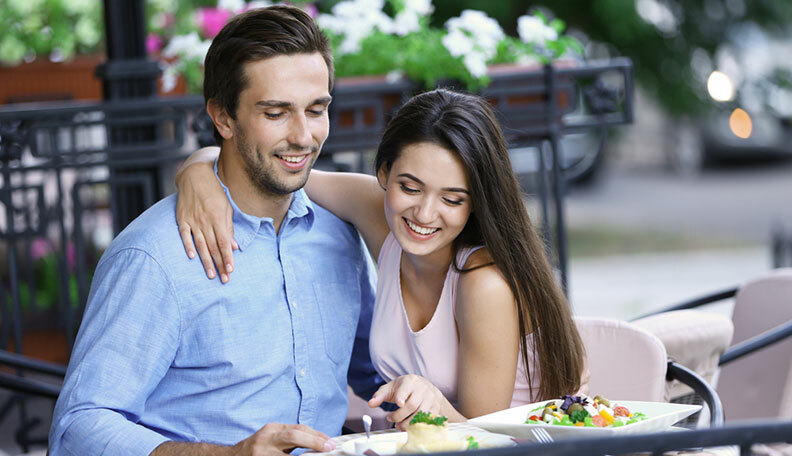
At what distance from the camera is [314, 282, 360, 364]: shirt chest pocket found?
2.52m

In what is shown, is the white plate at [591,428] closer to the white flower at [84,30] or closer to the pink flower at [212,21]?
the pink flower at [212,21]

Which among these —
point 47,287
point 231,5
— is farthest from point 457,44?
point 47,287

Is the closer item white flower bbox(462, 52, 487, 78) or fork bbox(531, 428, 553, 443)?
fork bbox(531, 428, 553, 443)

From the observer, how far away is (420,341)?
8.22ft

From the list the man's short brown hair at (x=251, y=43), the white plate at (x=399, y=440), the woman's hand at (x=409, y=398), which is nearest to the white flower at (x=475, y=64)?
the man's short brown hair at (x=251, y=43)

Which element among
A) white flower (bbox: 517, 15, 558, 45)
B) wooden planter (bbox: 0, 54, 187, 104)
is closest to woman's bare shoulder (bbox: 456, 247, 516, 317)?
white flower (bbox: 517, 15, 558, 45)

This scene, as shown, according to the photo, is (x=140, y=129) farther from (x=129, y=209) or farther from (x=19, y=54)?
(x=19, y=54)

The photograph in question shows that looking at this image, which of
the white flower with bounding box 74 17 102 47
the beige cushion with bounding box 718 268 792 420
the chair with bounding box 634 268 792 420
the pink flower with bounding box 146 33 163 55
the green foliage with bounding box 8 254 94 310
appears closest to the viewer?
the chair with bounding box 634 268 792 420

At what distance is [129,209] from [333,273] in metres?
1.47

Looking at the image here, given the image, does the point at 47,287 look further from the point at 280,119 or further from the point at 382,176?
the point at 280,119

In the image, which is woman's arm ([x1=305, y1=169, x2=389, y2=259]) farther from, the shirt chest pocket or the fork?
the fork

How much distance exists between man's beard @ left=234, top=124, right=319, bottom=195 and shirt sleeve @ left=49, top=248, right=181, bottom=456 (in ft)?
1.11

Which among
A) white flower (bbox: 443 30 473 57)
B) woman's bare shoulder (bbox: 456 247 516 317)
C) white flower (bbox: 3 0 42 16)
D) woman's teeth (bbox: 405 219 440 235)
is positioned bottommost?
woman's bare shoulder (bbox: 456 247 516 317)

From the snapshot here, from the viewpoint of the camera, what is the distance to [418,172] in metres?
2.38
